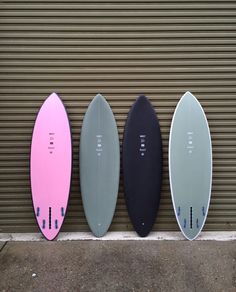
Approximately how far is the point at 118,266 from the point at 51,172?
1.06 meters

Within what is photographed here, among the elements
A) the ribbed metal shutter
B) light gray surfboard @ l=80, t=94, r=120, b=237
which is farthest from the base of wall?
light gray surfboard @ l=80, t=94, r=120, b=237

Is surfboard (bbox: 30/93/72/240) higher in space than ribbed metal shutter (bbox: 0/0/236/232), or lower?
lower

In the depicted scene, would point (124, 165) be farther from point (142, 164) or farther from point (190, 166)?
point (190, 166)

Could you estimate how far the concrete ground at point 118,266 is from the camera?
2422 mm

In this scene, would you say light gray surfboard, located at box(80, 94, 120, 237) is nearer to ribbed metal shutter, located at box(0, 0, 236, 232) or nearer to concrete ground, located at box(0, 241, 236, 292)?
ribbed metal shutter, located at box(0, 0, 236, 232)

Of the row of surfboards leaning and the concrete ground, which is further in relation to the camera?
the row of surfboards leaning

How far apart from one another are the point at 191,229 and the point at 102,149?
1153 millimetres

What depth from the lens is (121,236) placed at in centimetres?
316

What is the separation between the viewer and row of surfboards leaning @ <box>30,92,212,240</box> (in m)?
3.07
